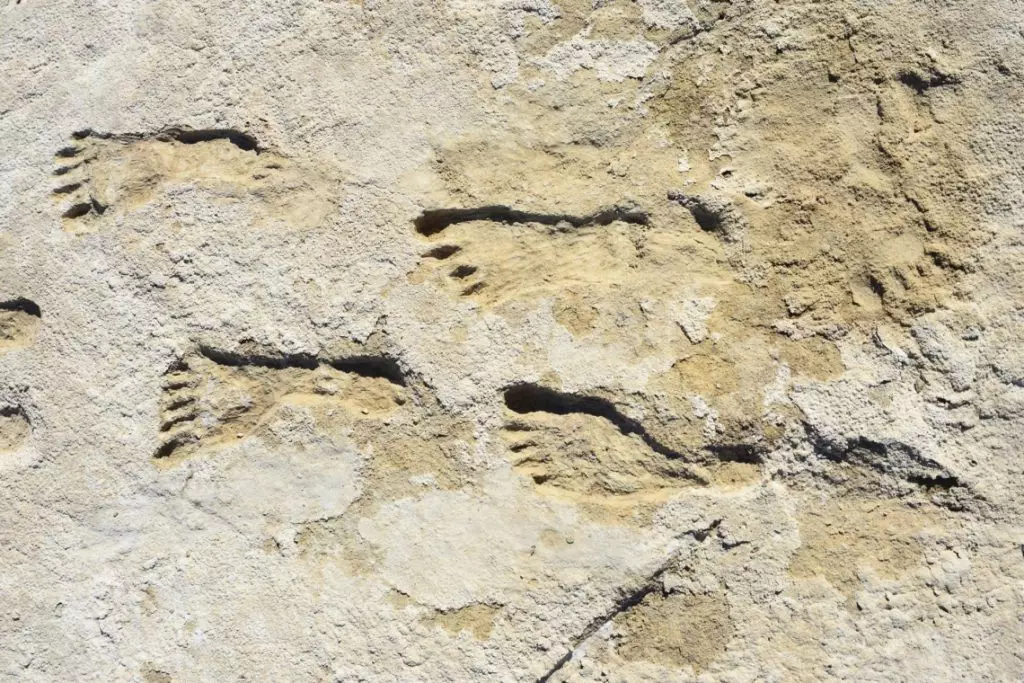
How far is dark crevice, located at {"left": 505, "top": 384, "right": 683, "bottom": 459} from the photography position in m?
1.67

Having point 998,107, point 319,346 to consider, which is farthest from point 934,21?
point 319,346

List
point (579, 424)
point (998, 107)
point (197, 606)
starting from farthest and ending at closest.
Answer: point (197, 606) < point (579, 424) < point (998, 107)

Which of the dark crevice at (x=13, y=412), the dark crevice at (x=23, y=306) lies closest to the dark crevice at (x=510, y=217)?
the dark crevice at (x=23, y=306)

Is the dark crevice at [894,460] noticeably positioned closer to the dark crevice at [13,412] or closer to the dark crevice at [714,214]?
the dark crevice at [714,214]

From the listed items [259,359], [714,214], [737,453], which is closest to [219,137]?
[259,359]

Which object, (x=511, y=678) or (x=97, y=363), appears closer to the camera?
(x=511, y=678)

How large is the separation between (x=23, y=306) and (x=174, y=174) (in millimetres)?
495

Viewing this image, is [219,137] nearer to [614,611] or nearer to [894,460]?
[614,611]

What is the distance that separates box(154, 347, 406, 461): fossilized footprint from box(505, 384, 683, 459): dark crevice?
25 cm

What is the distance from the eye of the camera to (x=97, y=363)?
183cm

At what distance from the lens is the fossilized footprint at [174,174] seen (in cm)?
177

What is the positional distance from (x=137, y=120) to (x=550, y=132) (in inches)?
37.1

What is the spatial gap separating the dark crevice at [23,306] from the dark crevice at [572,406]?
1.13 m

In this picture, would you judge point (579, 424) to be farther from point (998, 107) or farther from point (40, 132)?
point (40, 132)
